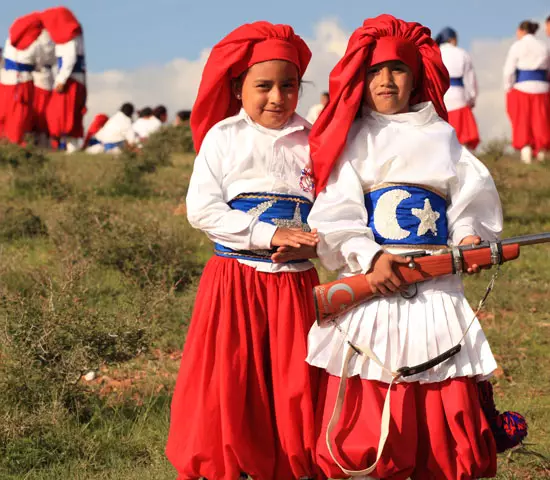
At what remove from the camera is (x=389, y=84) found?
3641mm

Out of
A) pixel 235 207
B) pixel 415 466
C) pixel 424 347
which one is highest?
pixel 235 207

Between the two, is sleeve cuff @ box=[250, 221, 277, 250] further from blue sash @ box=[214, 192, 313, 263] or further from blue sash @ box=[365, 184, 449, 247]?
blue sash @ box=[365, 184, 449, 247]

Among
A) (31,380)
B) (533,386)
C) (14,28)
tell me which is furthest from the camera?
(14,28)

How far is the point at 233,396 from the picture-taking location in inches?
148

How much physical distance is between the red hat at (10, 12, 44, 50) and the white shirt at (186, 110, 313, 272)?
11291 millimetres

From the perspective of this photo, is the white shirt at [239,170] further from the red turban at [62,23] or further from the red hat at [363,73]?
the red turban at [62,23]

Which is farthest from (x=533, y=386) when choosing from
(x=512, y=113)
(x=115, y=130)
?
(x=115, y=130)

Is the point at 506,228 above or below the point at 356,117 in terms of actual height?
below

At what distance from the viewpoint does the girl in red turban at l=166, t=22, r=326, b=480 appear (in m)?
3.75

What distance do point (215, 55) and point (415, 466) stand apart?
72.5 inches

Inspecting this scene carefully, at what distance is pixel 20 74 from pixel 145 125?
13.1 feet

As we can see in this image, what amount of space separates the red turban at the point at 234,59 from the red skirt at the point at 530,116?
11.0 m

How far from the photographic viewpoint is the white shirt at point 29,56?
14.5m

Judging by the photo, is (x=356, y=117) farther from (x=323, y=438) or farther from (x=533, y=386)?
(x=533, y=386)
